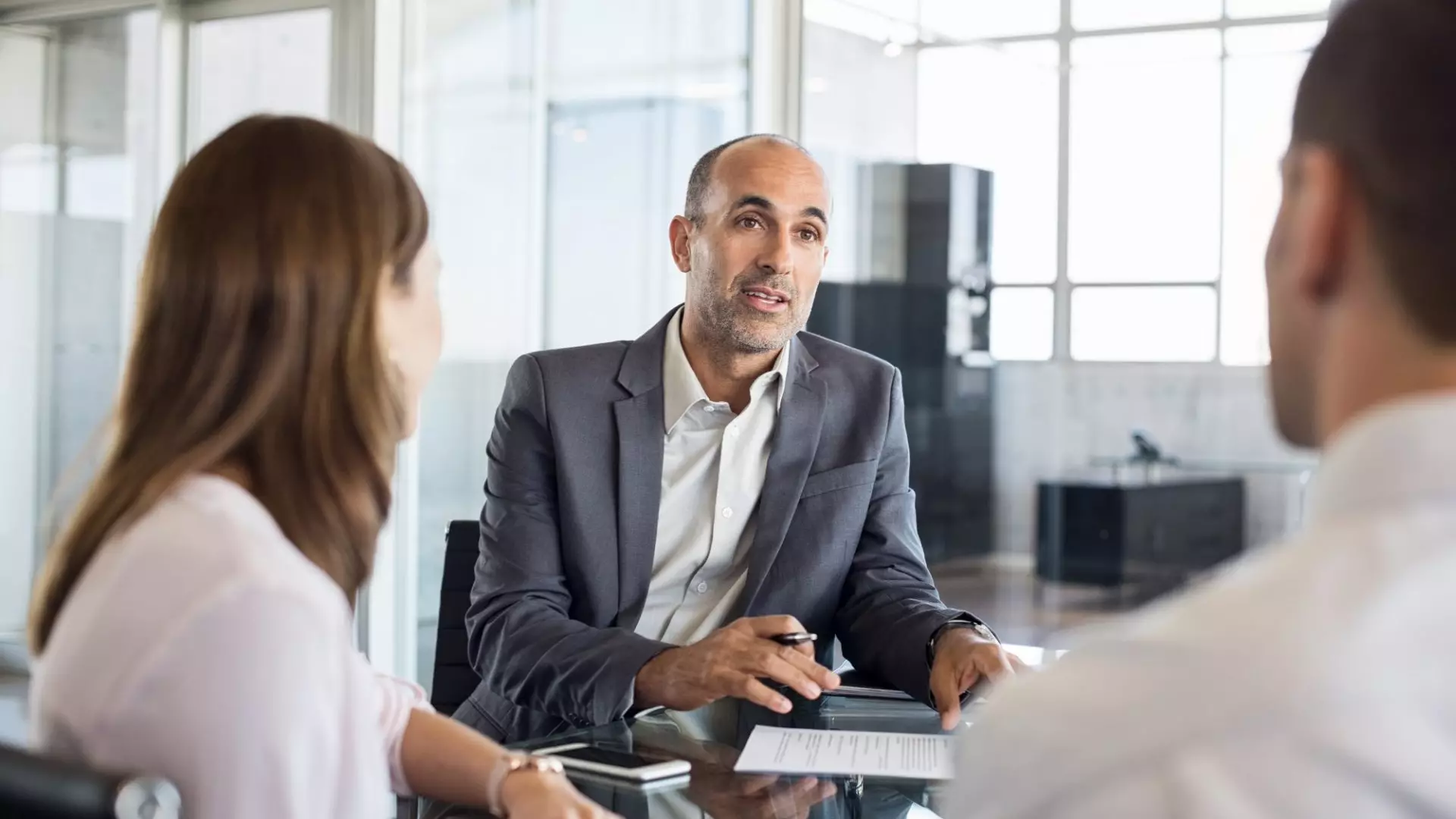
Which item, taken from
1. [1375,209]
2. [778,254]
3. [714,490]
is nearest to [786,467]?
[714,490]

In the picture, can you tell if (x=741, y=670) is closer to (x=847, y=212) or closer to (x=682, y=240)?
(x=682, y=240)

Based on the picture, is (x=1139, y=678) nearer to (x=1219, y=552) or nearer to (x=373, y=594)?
(x=1219, y=552)

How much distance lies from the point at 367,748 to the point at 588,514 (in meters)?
1.21

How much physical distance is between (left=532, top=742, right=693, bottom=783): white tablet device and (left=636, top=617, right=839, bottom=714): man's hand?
0.66 ft

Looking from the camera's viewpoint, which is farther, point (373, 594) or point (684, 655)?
point (373, 594)

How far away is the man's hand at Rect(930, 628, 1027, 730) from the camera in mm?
1869

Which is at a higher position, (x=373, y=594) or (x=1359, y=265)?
(x=1359, y=265)

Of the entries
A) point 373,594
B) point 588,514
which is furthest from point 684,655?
point 373,594

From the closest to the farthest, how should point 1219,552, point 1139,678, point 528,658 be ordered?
point 1139,678 → point 528,658 → point 1219,552

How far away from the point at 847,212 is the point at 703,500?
1927 millimetres

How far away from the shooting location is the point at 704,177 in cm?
264

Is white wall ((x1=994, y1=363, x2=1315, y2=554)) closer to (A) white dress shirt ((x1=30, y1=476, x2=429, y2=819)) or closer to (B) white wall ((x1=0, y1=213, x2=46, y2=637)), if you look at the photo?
(A) white dress shirt ((x1=30, y1=476, x2=429, y2=819))

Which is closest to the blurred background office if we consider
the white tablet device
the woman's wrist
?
the white tablet device

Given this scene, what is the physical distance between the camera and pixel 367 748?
1.07m
